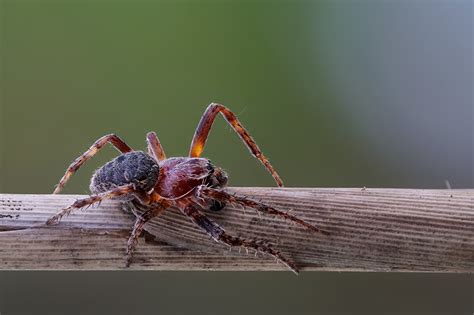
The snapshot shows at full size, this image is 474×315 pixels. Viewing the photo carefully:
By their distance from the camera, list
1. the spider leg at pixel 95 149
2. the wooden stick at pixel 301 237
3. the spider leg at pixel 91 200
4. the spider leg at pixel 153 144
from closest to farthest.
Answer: the wooden stick at pixel 301 237 → the spider leg at pixel 91 200 → the spider leg at pixel 95 149 → the spider leg at pixel 153 144

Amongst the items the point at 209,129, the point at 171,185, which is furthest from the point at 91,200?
the point at 209,129

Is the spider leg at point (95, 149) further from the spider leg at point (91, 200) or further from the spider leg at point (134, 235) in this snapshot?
the spider leg at point (134, 235)

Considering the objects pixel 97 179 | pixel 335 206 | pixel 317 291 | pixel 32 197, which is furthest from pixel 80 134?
pixel 335 206

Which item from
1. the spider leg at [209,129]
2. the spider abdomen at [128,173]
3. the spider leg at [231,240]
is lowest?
the spider leg at [231,240]

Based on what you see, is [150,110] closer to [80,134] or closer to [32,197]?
[80,134]

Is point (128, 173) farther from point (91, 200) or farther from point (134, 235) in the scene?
point (134, 235)

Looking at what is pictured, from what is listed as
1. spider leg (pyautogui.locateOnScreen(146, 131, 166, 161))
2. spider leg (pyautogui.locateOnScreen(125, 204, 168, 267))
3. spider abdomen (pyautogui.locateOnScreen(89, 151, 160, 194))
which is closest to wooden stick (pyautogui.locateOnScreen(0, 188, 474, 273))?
spider leg (pyautogui.locateOnScreen(125, 204, 168, 267))

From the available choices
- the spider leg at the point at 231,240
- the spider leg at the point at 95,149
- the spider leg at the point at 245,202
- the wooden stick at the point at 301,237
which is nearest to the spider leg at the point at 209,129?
the spider leg at the point at 95,149
